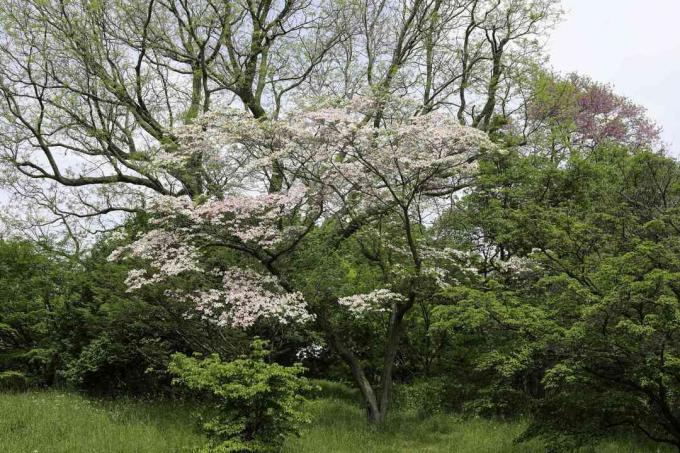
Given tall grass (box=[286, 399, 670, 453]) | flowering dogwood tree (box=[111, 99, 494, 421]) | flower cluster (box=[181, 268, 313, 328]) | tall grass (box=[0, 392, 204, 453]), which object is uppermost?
flowering dogwood tree (box=[111, 99, 494, 421])

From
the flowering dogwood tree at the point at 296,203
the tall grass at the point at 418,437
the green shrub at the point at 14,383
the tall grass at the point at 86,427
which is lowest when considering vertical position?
the tall grass at the point at 418,437

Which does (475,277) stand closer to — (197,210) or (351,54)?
(197,210)

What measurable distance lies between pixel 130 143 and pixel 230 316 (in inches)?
298

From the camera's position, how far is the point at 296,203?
941 cm

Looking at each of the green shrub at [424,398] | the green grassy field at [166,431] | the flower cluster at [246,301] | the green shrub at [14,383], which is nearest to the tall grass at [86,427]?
the green grassy field at [166,431]

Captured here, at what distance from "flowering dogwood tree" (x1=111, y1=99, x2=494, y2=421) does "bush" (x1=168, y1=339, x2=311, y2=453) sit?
1923 mm

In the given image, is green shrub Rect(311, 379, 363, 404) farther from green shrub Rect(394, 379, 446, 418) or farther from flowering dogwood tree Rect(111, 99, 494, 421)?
flowering dogwood tree Rect(111, 99, 494, 421)

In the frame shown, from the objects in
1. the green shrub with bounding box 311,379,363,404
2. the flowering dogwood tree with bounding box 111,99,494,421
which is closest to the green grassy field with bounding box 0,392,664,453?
the flowering dogwood tree with bounding box 111,99,494,421

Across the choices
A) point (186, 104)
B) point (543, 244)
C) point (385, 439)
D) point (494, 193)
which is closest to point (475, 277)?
point (543, 244)

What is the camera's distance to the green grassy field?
279 inches

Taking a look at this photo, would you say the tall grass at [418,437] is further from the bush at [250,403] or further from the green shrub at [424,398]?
the bush at [250,403]

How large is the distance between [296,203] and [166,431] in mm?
4070

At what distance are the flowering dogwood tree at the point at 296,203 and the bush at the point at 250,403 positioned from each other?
1.92 metres

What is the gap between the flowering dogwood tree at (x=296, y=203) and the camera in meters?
8.83
